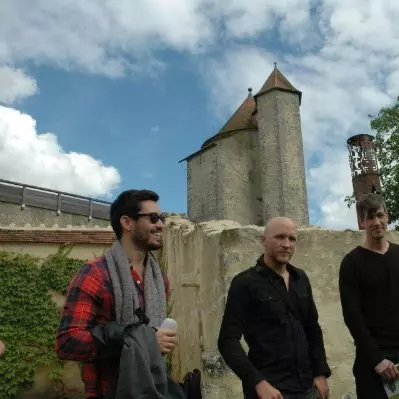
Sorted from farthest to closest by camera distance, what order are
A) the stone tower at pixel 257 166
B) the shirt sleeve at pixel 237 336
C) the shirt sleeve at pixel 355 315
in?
the stone tower at pixel 257 166
the shirt sleeve at pixel 355 315
the shirt sleeve at pixel 237 336

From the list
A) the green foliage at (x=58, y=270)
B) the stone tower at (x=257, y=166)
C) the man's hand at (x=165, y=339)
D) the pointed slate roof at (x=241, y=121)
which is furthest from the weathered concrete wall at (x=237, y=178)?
the man's hand at (x=165, y=339)

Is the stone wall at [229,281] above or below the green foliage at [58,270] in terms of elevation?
below

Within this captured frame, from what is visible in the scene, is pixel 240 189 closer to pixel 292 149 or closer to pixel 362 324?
pixel 292 149

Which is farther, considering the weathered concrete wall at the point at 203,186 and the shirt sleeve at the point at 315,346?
the weathered concrete wall at the point at 203,186

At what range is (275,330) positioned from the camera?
2.69 metres

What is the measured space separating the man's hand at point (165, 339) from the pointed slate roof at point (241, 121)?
1359 inches

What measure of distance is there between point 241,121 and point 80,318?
119ft

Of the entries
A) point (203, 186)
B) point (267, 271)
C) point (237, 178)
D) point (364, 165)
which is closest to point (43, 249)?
point (267, 271)

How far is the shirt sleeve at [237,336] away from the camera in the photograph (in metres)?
2.54

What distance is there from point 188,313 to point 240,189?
28.7 meters

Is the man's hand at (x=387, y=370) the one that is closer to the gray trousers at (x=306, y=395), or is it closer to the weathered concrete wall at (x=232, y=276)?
the gray trousers at (x=306, y=395)

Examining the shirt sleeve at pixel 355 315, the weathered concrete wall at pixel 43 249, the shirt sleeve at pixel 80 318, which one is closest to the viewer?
the shirt sleeve at pixel 80 318

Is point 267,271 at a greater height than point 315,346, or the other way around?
point 267,271

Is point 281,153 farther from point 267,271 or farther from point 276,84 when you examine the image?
point 267,271
